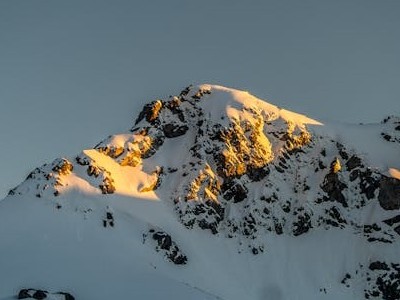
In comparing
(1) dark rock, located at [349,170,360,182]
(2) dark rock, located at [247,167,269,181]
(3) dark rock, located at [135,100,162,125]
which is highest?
(3) dark rock, located at [135,100,162,125]

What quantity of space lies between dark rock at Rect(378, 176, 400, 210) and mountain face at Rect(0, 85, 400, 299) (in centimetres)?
18

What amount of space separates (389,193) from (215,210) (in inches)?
1174

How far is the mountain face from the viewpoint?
9050 cm

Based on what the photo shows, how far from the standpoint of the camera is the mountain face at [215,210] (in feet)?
297

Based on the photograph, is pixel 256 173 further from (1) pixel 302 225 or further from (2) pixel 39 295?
(2) pixel 39 295

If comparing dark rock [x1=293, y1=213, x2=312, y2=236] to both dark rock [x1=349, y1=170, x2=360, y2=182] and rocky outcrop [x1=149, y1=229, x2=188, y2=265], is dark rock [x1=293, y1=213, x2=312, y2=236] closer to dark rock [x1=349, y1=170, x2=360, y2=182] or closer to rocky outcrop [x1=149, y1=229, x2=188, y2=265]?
dark rock [x1=349, y1=170, x2=360, y2=182]

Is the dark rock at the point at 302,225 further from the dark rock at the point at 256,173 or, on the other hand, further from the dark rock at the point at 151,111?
the dark rock at the point at 151,111

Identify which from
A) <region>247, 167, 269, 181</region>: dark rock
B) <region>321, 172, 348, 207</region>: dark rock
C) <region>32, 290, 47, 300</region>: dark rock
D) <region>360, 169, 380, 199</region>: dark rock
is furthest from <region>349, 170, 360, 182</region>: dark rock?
<region>32, 290, 47, 300</region>: dark rock

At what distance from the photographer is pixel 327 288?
101125mm

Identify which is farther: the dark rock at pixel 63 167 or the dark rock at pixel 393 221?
the dark rock at pixel 393 221

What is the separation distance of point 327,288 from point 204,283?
63.4ft

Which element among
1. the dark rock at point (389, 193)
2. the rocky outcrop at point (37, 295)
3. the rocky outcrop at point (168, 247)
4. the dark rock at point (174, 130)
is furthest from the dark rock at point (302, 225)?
the rocky outcrop at point (37, 295)

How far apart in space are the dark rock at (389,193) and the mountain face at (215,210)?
183 millimetres

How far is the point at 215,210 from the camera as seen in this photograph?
4429 inches
